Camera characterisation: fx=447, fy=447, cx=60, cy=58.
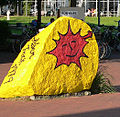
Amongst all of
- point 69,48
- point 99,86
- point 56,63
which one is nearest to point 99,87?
point 99,86

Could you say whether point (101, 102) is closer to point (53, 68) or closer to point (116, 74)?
point (53, 68)

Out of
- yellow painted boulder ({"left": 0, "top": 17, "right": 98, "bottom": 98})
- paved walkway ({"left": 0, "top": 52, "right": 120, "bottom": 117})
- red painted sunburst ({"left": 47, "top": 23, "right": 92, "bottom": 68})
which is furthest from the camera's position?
red painted sunburst ({"left": 47, "top": 23, "right": 92, "bottom": 68})

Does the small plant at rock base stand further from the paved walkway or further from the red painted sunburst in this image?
the red painted sunburst

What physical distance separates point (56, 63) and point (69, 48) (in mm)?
473

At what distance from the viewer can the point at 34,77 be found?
8.28 metres

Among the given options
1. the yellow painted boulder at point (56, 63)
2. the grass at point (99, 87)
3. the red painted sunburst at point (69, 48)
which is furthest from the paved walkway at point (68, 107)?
the red painted sunburst at point (69, 48)

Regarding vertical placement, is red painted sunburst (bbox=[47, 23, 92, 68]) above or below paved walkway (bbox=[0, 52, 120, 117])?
above

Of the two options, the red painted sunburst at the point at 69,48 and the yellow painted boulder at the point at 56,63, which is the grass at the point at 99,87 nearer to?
the yellow painted boulder at the point at 56,63

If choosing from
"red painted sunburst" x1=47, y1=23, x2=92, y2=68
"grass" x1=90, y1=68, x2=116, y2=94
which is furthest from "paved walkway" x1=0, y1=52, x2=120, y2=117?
"red painted sunburst" x1=47, y1=23, x2=92, y2=68

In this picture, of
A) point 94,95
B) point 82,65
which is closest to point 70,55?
point 82,65

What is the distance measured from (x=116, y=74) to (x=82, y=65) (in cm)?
418

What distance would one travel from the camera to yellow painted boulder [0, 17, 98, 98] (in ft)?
27.4

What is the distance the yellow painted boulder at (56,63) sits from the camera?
835 cm

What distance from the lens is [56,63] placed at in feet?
28.3
